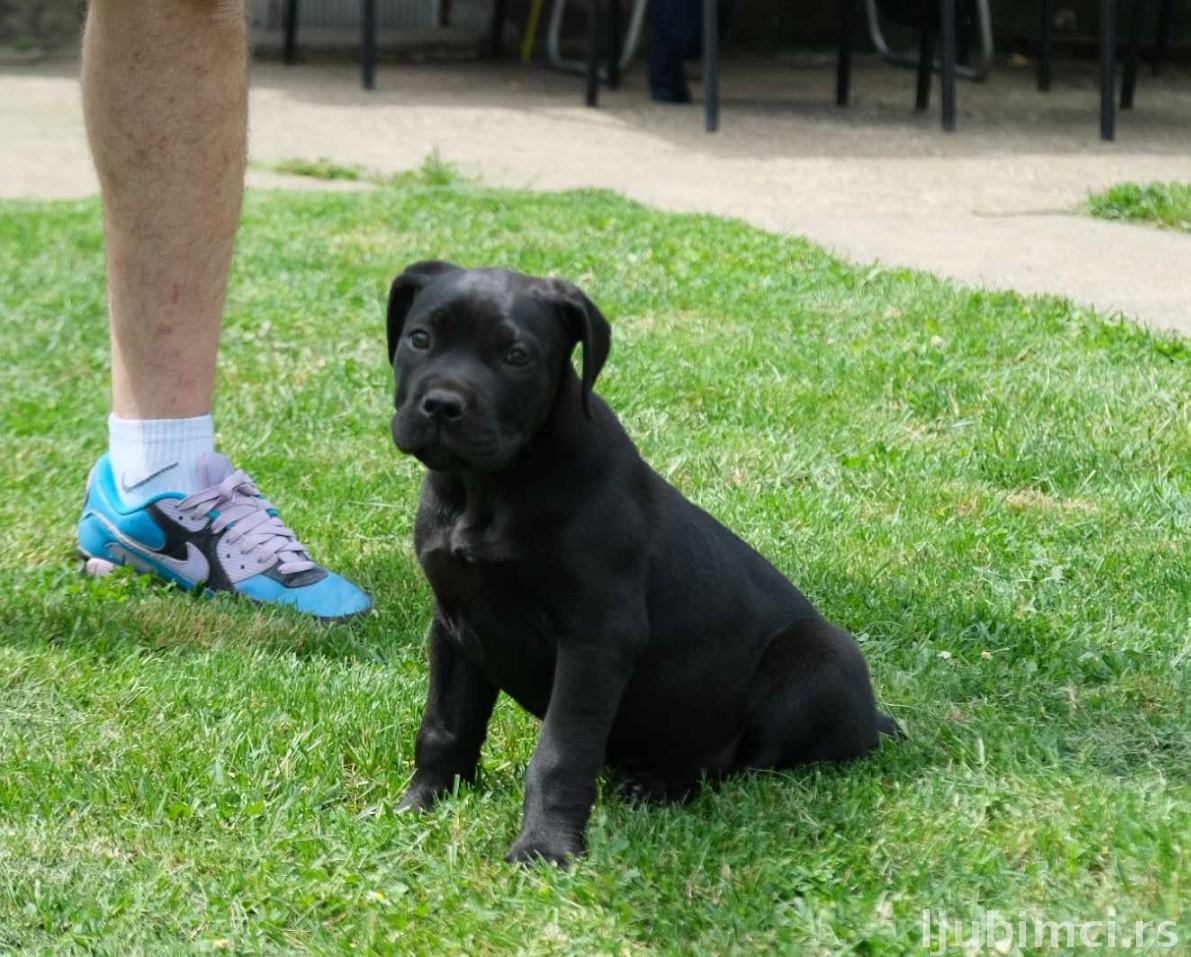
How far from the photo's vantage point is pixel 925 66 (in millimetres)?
9453

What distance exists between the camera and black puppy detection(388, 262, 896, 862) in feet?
7.63

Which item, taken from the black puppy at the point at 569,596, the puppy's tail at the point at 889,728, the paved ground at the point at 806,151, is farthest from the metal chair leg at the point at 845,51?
the black puppy at the point at 569,596

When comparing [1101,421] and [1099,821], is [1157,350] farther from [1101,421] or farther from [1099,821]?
[1099,821]

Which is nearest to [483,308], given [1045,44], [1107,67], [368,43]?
[1107,67]

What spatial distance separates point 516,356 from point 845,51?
786cm

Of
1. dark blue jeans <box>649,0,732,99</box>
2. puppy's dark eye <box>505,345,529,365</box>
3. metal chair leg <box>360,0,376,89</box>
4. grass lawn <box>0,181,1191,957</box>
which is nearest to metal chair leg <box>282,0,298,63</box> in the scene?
metal chair leg <box>360,0,376,89</box>

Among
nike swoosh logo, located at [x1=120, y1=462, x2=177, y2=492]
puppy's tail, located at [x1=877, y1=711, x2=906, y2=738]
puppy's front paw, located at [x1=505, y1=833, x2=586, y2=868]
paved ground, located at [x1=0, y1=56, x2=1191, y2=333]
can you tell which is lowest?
puppy's front paw, located at [x1=505, y1=833, x2=586, y2=868]

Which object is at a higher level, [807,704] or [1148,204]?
[1148,204]

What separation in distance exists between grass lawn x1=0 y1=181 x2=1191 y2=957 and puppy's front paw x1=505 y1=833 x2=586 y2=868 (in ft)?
0.11

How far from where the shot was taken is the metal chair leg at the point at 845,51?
9500 millimetres

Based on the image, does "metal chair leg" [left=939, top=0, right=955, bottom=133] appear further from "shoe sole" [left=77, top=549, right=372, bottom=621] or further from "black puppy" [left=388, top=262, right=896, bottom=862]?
"black puppy" [left=388, top=262, right=896, bottom=862]

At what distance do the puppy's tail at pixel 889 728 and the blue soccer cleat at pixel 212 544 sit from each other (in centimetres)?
114

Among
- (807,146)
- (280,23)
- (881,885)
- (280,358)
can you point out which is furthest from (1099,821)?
(280,23)

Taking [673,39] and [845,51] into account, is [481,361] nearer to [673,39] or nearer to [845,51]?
[673,39]
